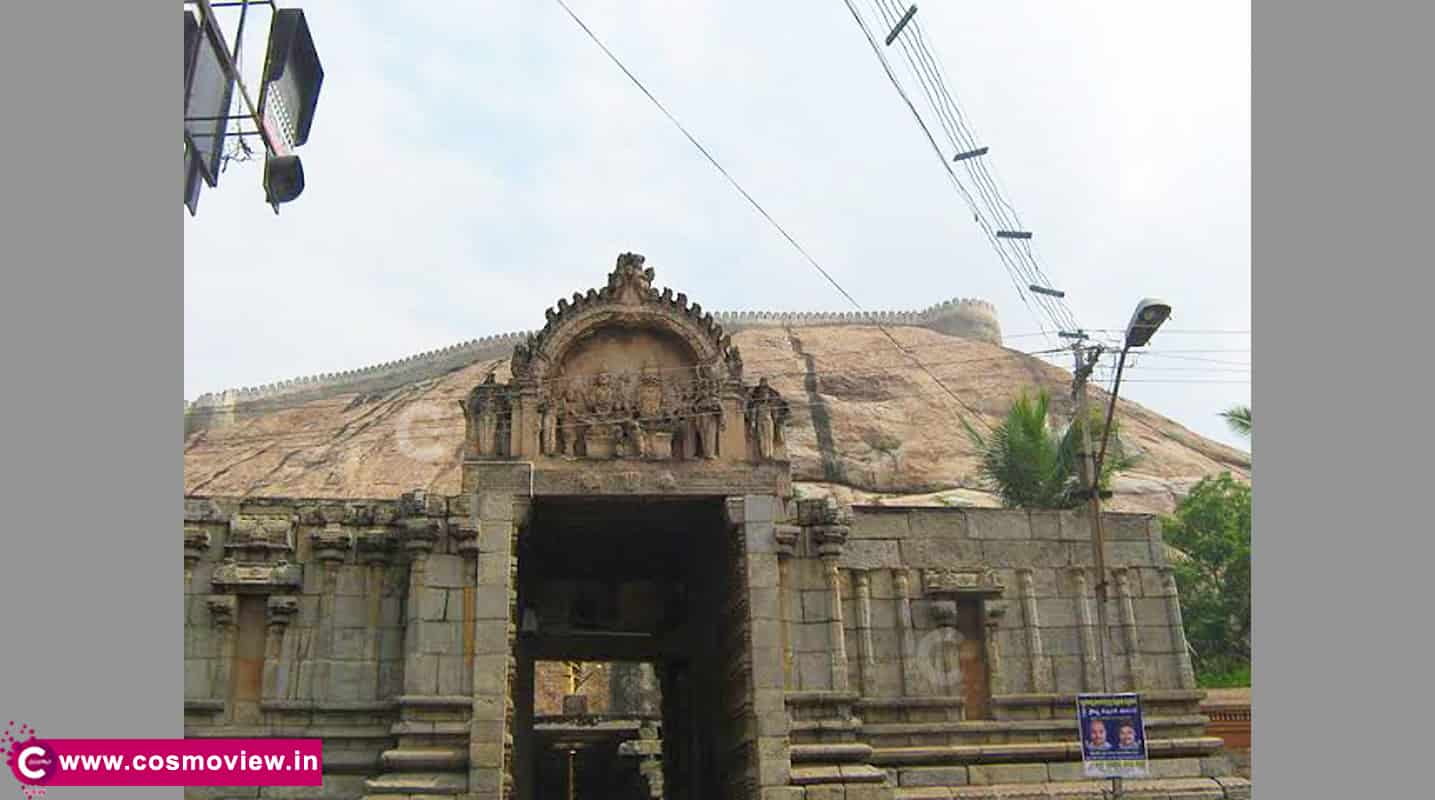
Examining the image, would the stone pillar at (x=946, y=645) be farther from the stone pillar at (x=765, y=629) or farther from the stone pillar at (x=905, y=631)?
the stone pillar at (x=765, y=629)

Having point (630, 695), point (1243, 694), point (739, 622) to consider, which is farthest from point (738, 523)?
point (630, 695)

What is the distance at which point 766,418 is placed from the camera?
669 inches

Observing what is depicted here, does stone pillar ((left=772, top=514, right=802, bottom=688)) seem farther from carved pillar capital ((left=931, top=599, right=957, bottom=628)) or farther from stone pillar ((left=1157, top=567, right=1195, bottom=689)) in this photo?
stone pillar ((left=1157, top=567, right=1195, bottom=689))

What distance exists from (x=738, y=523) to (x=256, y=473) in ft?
163

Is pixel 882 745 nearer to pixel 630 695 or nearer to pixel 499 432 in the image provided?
pixel 499 432

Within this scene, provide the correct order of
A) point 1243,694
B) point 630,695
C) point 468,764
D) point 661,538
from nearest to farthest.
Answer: point 468,764 → point 661,538 → point 1243,694 → point 630,695

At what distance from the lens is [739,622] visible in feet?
55.0

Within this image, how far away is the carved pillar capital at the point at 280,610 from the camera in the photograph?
16328mm

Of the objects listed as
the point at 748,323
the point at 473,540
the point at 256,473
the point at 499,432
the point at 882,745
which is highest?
the point at 748,323

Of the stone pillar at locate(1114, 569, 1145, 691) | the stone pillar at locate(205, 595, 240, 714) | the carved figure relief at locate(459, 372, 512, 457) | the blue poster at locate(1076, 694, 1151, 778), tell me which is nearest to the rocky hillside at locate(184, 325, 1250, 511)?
the stone pillar at locate(1114, 569, 1145, 691)

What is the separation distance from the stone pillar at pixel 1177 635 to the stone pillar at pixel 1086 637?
3.64 feet

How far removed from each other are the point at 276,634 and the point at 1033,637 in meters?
9.73

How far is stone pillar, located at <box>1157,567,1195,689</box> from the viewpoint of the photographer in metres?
17.9
